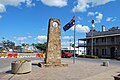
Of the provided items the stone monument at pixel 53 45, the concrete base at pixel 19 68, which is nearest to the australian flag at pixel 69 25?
the stone monument at pixel 53 45

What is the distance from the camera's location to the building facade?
54.9 metres

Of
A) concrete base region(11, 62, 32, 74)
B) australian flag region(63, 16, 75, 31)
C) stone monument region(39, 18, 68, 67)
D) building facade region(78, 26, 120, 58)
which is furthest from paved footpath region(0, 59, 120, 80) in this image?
building facade region(78, 26, 120, 58)

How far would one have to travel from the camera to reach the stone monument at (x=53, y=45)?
2167 cm

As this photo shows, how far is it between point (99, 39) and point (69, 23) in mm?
34995

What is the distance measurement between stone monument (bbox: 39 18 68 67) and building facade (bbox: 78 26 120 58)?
34457mm

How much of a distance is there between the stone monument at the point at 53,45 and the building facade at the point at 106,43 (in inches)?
1357

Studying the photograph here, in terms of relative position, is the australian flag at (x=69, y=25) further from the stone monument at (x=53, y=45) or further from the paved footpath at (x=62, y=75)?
the paved footpath at (x=62, y=75)

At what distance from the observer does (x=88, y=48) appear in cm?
6544

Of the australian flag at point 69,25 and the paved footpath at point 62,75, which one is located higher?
the australian flag at point 69,25

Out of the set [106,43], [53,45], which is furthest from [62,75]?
[106,43]

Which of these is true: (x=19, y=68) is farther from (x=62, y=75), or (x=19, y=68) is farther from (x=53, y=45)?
(x=53, y=45)

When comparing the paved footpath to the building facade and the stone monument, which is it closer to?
the stone monument

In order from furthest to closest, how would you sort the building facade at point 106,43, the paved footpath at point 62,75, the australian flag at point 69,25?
the building facade at point 106,43, the australian flag at point 69,25, the paved footpath at point 62,75

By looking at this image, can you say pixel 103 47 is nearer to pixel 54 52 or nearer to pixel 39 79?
pixel 54 52
